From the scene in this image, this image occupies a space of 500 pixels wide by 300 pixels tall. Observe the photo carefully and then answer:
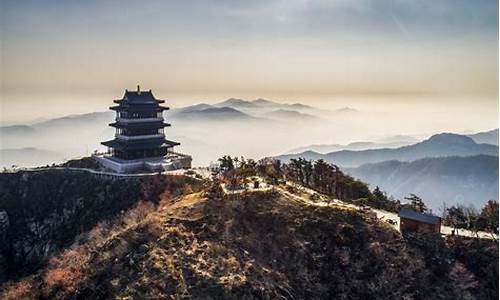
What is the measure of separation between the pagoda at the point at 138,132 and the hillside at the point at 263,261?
22.8 meters

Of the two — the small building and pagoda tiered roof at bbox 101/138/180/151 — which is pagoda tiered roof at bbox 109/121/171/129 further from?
the small building

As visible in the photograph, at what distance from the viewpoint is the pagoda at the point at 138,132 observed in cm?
6097

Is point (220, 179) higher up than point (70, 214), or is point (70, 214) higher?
point (220, 179)

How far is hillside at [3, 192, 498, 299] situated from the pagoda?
22751mm

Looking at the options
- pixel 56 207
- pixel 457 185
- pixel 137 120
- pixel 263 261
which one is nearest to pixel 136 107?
pixel 137 120

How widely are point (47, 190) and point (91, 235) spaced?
17.1m

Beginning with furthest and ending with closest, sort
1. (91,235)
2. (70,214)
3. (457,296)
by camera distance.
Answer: (70,214) → (91,235) → (457,296)

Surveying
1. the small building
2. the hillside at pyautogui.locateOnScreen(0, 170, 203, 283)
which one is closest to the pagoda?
the hillside at pyautogui.locateOnScreen(0, 170, 203, 283)

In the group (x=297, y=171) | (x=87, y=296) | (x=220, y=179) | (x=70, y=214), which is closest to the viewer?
(x=87, y=296)

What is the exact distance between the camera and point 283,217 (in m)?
38.4

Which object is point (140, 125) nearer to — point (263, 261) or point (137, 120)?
point (137, 120)

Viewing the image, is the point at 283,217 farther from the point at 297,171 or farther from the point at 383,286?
the point at 297,171

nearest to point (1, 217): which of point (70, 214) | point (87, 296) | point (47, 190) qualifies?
point (47, 190)

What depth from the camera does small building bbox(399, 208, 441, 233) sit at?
37156 mm
